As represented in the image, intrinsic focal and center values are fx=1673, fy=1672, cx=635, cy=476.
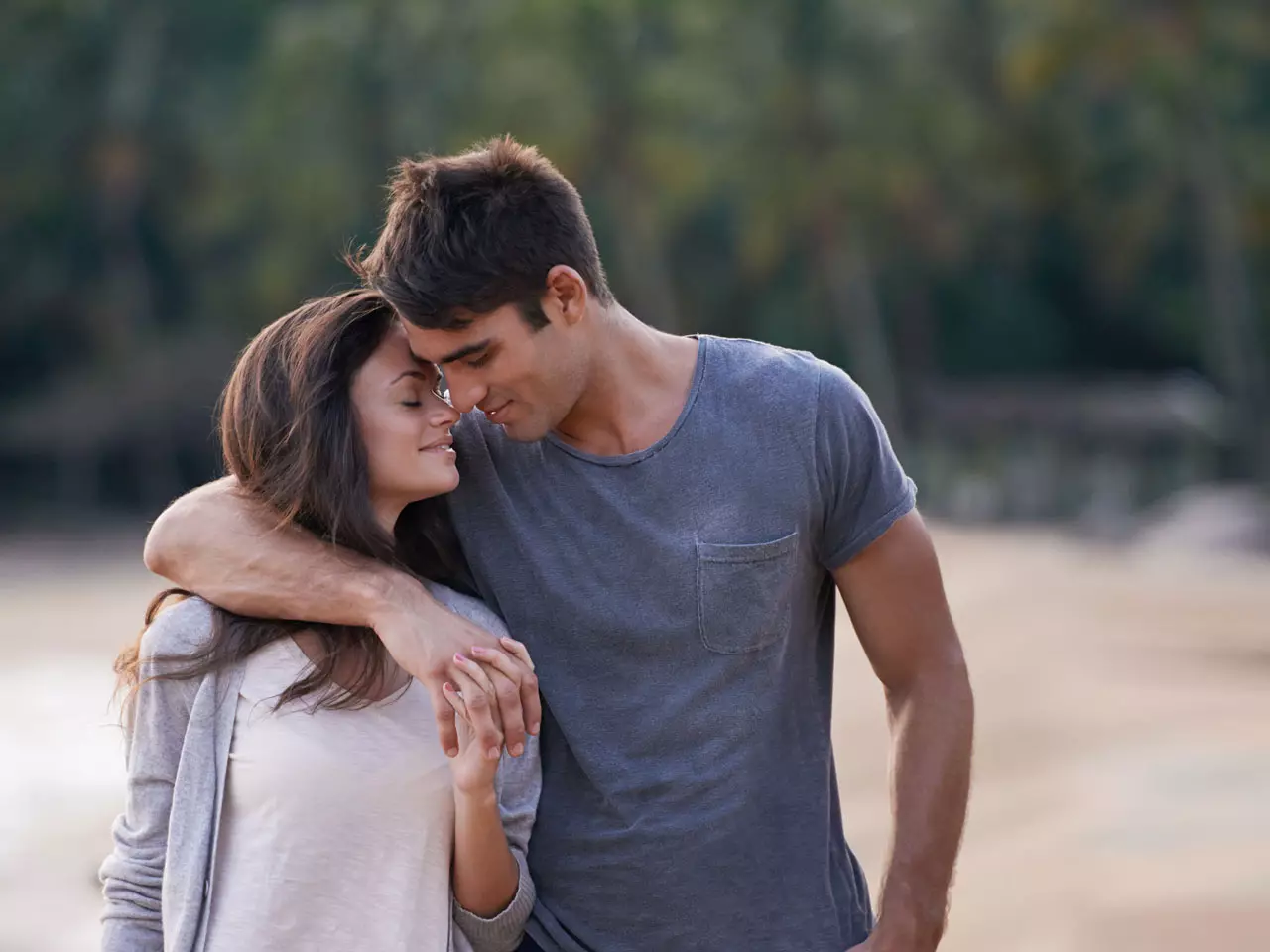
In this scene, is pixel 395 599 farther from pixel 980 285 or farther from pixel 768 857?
pixel 980 285

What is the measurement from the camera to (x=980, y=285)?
3144cm

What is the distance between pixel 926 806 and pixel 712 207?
30.1m

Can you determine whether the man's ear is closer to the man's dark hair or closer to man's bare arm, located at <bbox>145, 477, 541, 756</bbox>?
the man's dark hair

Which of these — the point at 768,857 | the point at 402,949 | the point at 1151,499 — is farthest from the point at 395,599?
the point at 1151,499

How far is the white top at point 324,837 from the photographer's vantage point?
7.11 ft

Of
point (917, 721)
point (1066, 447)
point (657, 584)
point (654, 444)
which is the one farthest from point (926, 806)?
point (1066, 447)

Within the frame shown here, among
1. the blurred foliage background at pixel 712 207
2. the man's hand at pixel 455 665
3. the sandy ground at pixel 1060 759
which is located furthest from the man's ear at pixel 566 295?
the blurred foliage background at pixel 712 207

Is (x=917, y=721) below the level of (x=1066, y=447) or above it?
above

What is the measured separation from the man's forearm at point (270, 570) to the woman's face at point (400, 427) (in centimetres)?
12

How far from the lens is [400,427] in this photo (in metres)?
2.35

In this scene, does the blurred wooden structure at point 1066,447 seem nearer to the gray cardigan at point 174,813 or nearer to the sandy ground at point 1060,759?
the sandy ground at point 1060,759

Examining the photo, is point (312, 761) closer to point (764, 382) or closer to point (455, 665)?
point (455, 665)

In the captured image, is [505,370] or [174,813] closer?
[174,813]

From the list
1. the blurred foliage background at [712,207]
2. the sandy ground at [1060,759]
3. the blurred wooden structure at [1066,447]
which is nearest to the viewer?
the sandy ground at [1060,759]
